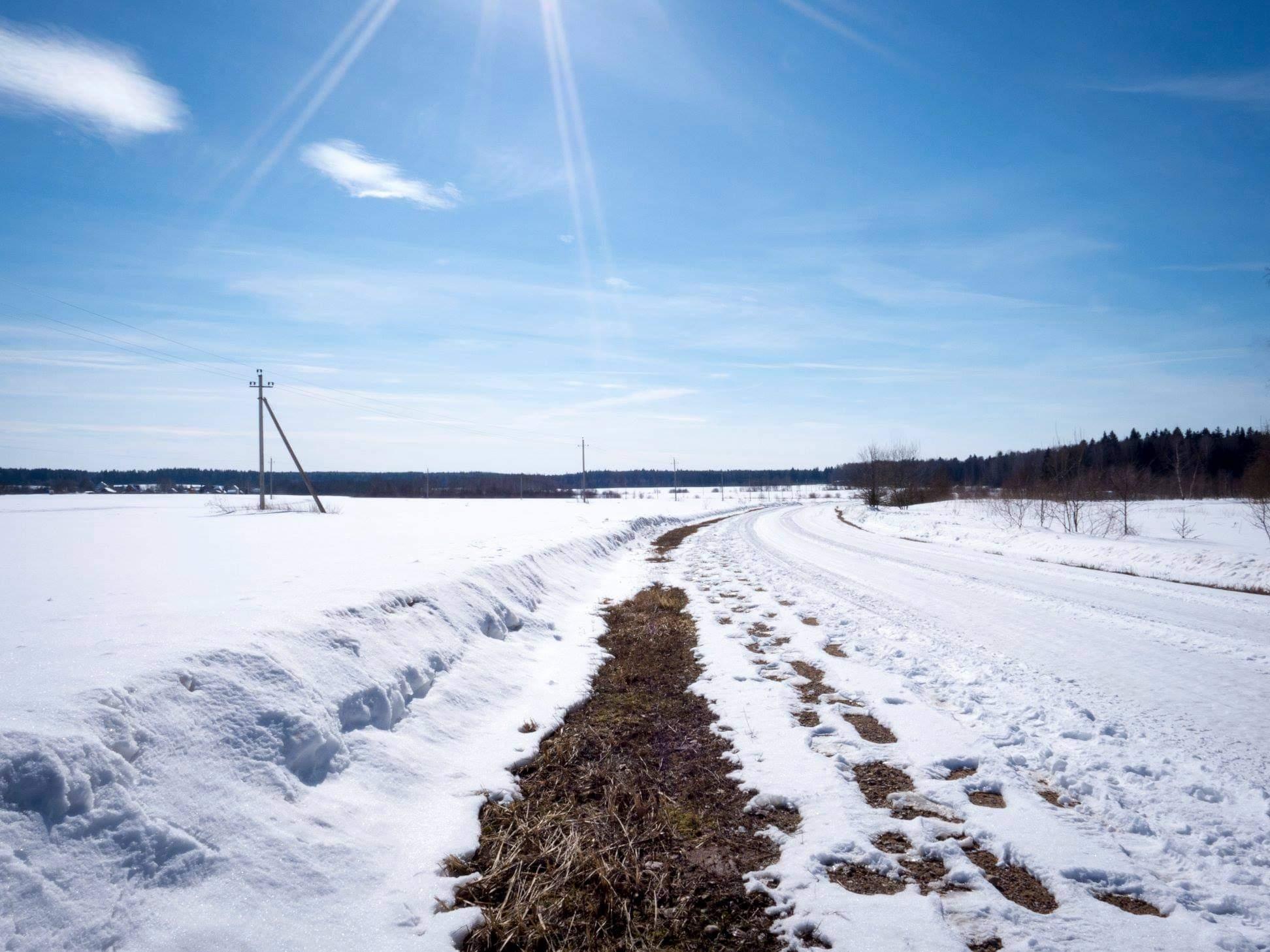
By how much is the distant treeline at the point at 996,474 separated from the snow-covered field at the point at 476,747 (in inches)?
1153

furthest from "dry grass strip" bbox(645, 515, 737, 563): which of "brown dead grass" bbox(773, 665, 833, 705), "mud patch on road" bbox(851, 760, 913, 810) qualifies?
"mud patch on road" bbox(851, 760, 913, 810)

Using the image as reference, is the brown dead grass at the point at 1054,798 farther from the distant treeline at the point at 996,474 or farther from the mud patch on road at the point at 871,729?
the distant treeline at the point at 996,474

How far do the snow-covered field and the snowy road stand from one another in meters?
0.02

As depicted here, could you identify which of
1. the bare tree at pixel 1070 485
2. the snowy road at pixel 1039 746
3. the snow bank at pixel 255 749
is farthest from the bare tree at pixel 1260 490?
the snow bank at pixel 255 749

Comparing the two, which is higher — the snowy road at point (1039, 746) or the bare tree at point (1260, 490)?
the bare tree at point (1260, 490)

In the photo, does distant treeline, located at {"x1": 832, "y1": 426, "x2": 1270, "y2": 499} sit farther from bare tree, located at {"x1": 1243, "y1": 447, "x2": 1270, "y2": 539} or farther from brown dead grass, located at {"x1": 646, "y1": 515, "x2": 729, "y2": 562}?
brown dead grass, located at {"x1": 646, "y1": 515, "x2": 729, "y2": 562}

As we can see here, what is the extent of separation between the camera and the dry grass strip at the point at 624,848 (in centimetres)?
286

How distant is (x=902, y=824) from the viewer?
3.58m

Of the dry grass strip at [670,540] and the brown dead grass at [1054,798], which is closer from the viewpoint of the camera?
the brown dead grass at [1054,798]

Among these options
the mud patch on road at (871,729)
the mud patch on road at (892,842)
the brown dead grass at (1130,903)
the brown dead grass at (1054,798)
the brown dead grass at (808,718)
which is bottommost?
the brown dead grass at (808,718)

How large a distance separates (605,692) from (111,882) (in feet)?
14.3

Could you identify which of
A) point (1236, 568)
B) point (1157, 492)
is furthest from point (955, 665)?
point (1157, 492)

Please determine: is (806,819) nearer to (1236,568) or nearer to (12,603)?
(12,603)

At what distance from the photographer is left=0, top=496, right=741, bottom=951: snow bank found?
8.36 ft
